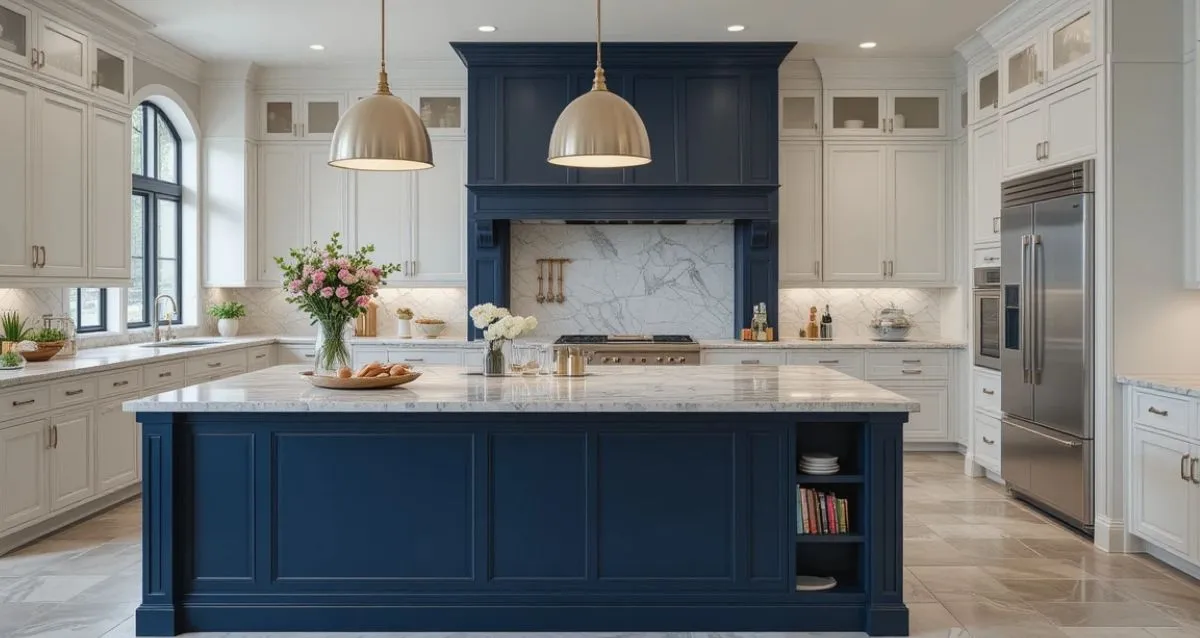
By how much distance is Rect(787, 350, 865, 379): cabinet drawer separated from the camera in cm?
656

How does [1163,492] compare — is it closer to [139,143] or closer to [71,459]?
[71,459]

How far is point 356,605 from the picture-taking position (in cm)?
342

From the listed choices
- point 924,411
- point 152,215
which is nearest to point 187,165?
point 152,215

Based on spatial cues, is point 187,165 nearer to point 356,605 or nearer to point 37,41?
point 37,41

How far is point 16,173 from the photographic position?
4.70 m

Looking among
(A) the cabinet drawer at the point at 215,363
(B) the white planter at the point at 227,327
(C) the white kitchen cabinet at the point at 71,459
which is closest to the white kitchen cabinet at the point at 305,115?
(B) the white planter at the point at 227,327

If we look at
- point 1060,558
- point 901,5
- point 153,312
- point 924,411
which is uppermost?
point 901,5

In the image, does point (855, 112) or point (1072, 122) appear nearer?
point (1072, 122)

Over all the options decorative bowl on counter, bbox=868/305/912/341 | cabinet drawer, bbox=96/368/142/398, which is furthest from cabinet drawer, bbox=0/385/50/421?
decorative bowl on counter, bbox=868/305/912/341

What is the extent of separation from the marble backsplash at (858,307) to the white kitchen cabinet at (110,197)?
4.79 meters

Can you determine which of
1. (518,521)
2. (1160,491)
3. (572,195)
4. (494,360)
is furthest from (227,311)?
(1160,491)

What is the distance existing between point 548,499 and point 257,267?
15.1 feet

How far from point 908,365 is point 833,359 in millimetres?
591

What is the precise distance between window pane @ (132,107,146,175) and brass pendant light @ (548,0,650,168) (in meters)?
4.33
